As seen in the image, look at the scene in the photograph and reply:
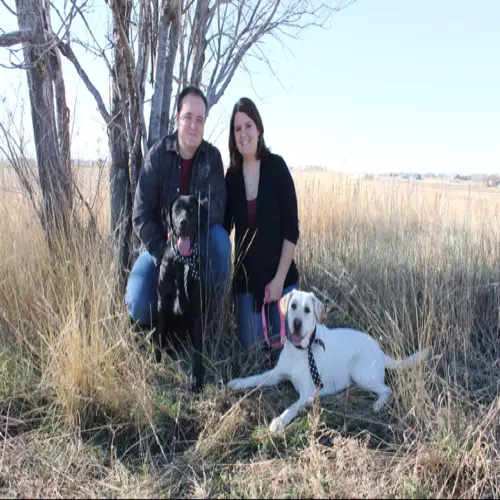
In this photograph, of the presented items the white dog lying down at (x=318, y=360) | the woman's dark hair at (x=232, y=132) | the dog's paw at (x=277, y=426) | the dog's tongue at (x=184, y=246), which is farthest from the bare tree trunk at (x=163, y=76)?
the dog's paw at (x=277, y=426)

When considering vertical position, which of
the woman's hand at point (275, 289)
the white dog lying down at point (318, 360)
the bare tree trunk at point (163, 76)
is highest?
the bare tree trunk at point (163, 76)

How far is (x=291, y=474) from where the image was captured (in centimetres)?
186

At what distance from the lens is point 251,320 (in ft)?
9.88

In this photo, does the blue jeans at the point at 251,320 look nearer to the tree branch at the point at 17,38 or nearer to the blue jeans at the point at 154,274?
the blue jeans at the point at 154,274

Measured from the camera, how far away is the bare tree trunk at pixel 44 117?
3.06m

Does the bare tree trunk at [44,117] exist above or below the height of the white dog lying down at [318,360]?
above

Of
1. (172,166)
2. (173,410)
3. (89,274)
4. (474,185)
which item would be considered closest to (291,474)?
(173,410)

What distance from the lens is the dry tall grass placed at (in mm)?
1842

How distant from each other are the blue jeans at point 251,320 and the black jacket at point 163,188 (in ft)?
1.95

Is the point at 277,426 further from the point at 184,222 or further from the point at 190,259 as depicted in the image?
the point at 184,222

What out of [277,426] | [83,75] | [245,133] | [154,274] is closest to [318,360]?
[277,426]

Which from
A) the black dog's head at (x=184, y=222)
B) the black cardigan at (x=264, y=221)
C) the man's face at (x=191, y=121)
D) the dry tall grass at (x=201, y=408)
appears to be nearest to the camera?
the dry tall grass at (x=201, y=408)

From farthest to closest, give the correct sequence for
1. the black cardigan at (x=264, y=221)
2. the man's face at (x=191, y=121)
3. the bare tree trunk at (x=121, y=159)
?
1. the bare tree trunk at (x=121, y=159)
2. the black cardigan at (x=264, y=221)
3. the man's face at (x=191, y=121)

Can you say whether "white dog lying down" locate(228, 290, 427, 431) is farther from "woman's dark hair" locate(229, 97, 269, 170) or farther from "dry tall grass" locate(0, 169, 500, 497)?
"woman's dark hair" locate(229, 97, 269, 170)
